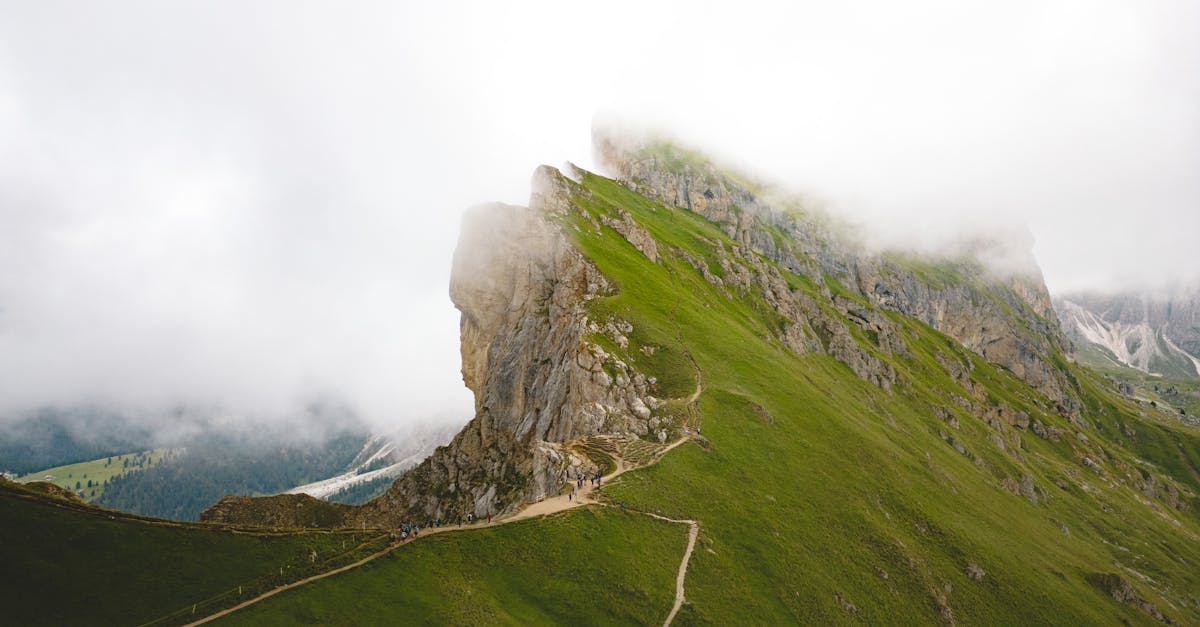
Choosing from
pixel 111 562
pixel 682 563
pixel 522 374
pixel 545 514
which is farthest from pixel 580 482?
pixel 522 374

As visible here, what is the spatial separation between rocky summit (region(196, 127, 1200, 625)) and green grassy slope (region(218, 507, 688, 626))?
0.29m

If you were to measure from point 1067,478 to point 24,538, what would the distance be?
231 metres

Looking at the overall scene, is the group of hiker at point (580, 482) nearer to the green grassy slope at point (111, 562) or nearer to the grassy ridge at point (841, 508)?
the grassy ridge at point (841, 508)

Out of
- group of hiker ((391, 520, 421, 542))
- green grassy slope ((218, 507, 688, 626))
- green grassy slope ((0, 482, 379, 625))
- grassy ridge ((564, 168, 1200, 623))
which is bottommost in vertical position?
grassy ridge ((564, 168, 1200, 623))

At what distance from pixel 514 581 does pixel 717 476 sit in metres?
34.8

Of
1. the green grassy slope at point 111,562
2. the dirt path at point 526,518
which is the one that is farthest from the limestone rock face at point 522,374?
the green grassy slope at point 111,562

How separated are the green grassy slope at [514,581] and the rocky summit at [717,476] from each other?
11.5 inches

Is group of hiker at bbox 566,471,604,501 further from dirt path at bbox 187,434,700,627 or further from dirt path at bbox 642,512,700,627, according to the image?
dirt path at bbox 642,512,700,627

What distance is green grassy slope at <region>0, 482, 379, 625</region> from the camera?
35688 mm

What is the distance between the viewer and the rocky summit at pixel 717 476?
5731 cm

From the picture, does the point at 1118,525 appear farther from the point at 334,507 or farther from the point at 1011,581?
the point at 334,507

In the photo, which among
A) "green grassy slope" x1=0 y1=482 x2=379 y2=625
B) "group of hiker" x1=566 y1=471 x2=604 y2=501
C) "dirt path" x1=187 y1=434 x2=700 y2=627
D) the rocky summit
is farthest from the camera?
"group of hiker" x1=566 y1=471 x2=604 y2=501

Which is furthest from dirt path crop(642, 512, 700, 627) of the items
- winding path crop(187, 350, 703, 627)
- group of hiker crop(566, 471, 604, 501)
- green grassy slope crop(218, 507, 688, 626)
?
group of hiker crop(566, 471, 604, 501)

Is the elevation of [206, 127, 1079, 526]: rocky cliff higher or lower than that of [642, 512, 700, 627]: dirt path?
higher
